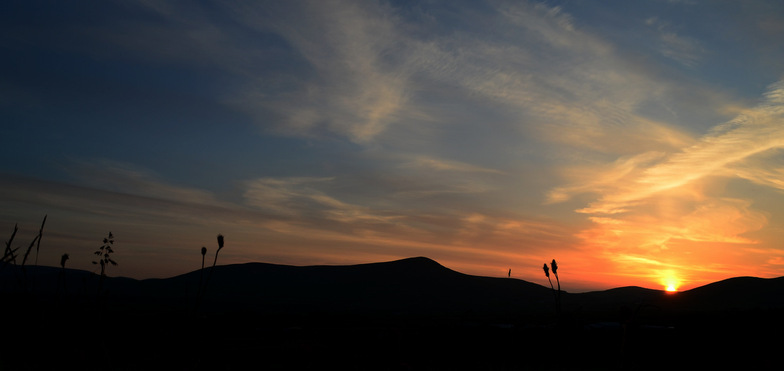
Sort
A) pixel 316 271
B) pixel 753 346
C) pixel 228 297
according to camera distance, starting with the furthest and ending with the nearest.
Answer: pixel 316 271 → pixel 228 297 → pixel 753 346

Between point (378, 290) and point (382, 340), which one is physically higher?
point (378, 290)

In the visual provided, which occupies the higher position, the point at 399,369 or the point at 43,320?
the point at 43,320

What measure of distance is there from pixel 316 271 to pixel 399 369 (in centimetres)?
15285

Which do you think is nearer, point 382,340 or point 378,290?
point 382,340

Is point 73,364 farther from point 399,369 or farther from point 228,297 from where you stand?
point 228,297

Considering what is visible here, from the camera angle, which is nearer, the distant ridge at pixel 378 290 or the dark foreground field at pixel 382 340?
the dark foreground field at pixel 382 340

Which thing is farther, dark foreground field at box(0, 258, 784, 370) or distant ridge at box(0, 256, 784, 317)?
distant ridge at box(0, 256, 784, 317)

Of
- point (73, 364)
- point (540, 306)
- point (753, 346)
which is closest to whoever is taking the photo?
point (73, 364)

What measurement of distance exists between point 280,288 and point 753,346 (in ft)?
456

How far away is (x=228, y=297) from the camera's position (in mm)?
135875

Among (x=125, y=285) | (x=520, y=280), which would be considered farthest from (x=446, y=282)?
(x=125, y=285)

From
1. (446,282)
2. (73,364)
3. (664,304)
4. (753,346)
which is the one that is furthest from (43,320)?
(446,282)

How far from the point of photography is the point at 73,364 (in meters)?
6.07

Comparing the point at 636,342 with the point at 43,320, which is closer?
the point at 43,320
